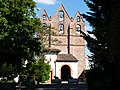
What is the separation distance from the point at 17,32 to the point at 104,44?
13.0 metres

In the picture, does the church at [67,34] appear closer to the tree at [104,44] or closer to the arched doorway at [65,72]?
the arched doorway at [65,72]

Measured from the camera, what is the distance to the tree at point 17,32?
28.9 meters

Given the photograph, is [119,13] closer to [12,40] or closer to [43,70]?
[12,40]

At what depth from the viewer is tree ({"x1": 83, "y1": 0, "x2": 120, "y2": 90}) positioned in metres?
12.6

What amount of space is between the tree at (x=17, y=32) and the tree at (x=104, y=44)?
35.7ft

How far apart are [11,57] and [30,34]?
108 inches

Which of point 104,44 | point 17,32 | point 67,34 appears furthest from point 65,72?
point 104,44

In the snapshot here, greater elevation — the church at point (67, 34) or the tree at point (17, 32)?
the church at point (67, 34)

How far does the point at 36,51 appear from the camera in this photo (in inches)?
1217

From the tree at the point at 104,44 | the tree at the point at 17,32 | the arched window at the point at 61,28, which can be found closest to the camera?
the tree at the point at 104,44

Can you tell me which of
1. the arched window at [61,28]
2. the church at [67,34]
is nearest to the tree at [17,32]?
the church at [67,34]

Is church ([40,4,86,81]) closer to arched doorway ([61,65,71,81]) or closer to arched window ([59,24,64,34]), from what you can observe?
arched window ([59,24,64,34])

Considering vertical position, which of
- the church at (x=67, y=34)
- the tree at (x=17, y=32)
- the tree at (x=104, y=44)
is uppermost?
the church at (x=67, y=34)

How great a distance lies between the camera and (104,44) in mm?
18203
